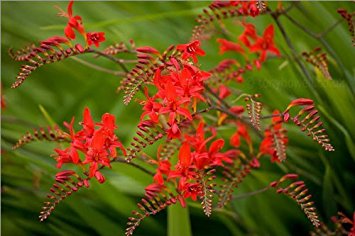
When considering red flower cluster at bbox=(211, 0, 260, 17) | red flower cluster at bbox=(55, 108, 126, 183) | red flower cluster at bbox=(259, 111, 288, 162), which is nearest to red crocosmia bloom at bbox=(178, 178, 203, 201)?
red flower cluster at bbox=(55, 108, 126, 183)

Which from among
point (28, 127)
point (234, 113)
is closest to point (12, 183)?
point (28, 127)

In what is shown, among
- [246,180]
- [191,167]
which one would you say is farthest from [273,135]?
[246,180]

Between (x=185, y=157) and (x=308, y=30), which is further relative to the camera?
(x=308, y=30)

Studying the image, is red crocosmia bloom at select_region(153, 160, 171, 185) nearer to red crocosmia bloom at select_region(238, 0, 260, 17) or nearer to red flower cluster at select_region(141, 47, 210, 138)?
red flower cluster at select_region(141, 47, 210, 138)

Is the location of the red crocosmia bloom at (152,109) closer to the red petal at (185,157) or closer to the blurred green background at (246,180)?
the red petal at (185,157)

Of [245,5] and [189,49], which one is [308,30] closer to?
[245,5]

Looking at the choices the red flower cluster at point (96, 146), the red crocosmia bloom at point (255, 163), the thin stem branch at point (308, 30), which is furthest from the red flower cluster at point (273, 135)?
the red flower cluster at point (96, 146)

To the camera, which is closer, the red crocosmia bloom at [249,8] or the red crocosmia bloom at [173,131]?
the red crocosmia bloom at [173,131]

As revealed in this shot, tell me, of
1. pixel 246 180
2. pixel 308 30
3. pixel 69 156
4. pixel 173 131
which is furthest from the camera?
pixel 246 180

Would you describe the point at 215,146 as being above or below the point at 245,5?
below
